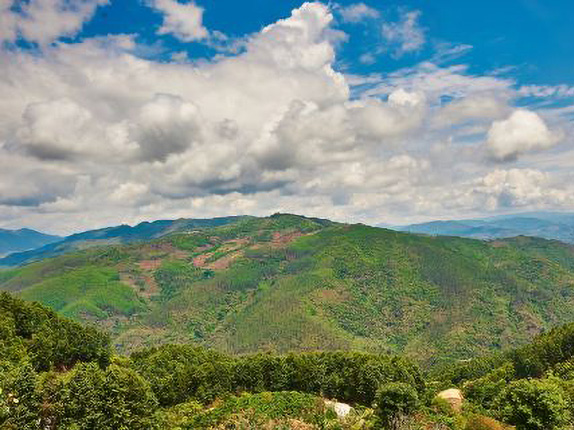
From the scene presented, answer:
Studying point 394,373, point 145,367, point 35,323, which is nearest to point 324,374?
point 394,373

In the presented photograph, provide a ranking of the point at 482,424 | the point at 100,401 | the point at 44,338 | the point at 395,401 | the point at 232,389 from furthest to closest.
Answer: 1. the point at 232,389
2. the point at 44,338
3. the point at 395,401
4. the point at 482,424
5. the point at 100,401

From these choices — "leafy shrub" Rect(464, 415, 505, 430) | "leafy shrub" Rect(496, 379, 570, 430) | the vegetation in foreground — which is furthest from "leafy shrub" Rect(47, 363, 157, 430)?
"leafy shrub" Rect(496, 379, 570, 430)

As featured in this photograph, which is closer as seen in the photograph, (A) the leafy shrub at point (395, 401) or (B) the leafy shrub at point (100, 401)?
(B) the leafy shrub at point (100, 401)

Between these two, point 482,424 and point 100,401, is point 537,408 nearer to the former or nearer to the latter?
point 482,424

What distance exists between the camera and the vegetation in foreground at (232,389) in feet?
178

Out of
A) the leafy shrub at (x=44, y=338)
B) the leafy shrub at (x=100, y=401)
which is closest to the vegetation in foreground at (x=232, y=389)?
the leafy shrub at (x=100, y=401)

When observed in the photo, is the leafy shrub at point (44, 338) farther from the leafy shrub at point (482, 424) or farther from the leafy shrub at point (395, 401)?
the leafy shrub at point (482, 424)

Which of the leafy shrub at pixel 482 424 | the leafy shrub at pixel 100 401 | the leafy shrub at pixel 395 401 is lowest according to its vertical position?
the leafy shrub at pixel 482 424

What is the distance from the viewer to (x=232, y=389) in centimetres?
10269

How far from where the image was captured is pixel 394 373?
4070 inches

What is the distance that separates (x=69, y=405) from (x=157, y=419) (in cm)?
1203

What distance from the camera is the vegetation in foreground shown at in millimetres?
54219

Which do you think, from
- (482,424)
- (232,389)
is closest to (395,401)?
(482,424)

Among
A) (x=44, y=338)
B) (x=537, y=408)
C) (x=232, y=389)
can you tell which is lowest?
(x=232, y=389)
